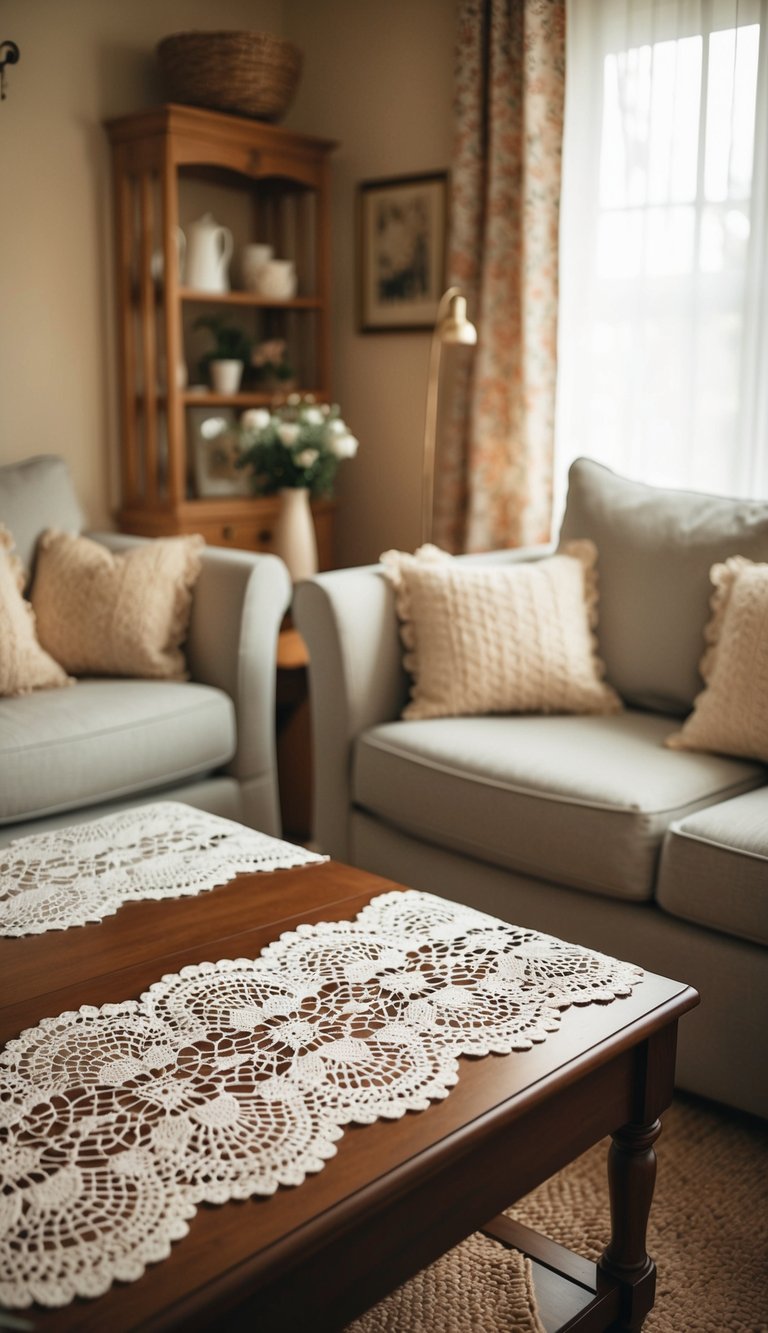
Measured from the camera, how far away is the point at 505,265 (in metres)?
3.43

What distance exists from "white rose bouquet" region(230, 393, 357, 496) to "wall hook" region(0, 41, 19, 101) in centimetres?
111

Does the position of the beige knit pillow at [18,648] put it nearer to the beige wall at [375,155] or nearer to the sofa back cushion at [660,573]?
the sofa back cushion at [660,573]

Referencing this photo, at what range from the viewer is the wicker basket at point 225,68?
342 cm

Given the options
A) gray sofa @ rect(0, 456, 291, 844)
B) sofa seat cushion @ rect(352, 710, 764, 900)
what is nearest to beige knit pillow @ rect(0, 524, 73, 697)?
gray sofa @ rect(0, 456, 291, 844)

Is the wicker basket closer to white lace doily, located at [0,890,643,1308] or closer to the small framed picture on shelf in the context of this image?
the small framed picture on shelf

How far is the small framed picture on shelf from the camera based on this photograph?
3707mm

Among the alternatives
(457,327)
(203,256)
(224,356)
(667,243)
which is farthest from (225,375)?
(667,243)

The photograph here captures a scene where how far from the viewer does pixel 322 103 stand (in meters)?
4.05

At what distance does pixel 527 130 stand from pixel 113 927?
258cm

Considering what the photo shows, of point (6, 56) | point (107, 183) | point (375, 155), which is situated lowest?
point (107, 183)

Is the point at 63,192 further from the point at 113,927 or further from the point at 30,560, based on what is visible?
the point at 113,927

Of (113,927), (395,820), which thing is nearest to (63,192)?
(395,820)

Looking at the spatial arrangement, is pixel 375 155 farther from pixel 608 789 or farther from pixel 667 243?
pixel 608 789

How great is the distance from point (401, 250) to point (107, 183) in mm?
937
